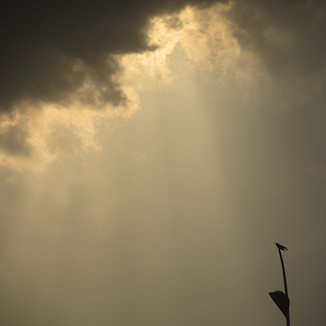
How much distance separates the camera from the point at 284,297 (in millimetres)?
17109
